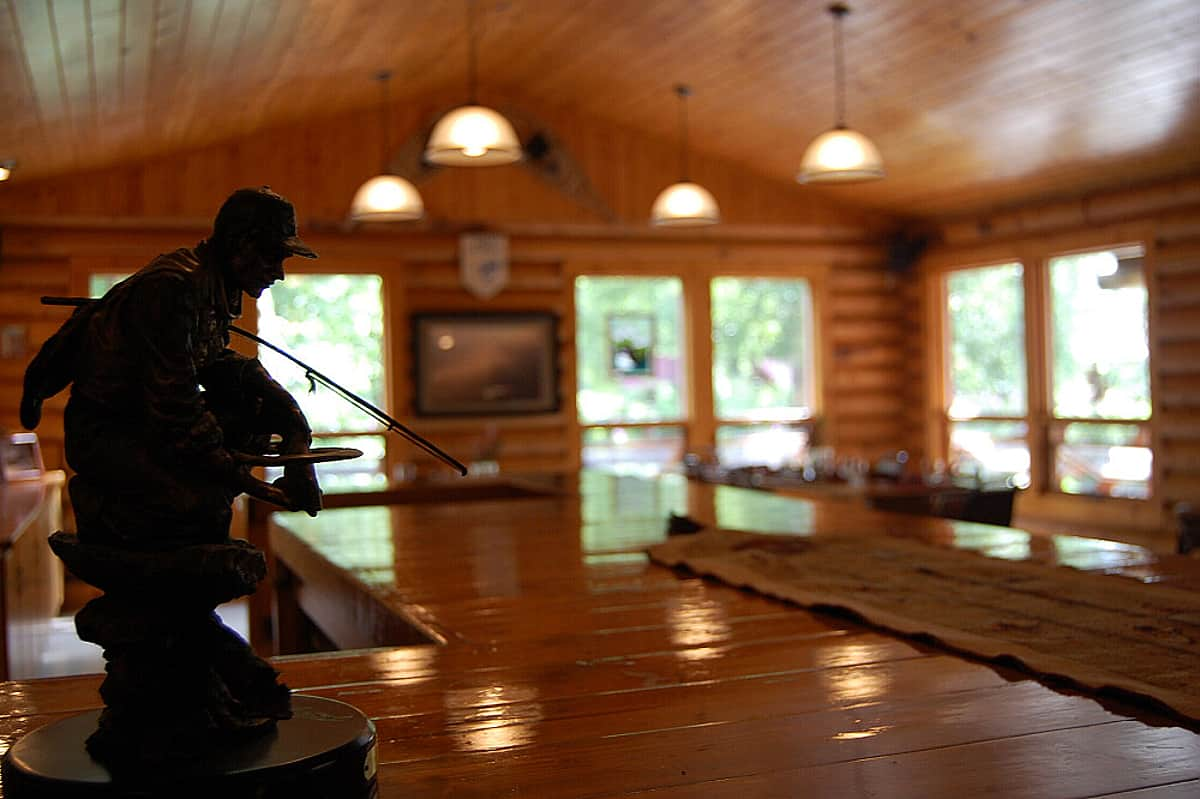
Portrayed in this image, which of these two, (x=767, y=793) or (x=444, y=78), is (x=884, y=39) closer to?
Result: (x=444, y=78)

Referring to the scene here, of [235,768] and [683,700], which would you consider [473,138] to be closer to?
[683,700]

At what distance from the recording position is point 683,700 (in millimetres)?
1694

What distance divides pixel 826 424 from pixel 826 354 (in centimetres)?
62

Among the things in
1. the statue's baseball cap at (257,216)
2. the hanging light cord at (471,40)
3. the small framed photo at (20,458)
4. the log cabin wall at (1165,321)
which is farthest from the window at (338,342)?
the statue's baseball cap at (257,216)

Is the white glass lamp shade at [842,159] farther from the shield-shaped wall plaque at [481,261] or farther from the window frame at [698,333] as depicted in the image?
the window frame at [698,333]

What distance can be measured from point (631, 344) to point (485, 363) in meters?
1.35

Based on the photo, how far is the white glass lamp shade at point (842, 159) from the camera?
6.07m

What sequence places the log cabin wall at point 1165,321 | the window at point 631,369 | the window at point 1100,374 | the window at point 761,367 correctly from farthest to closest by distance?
the window at point 761,367 → the window at point 631,369 → the window at point 1100,374 → the log cabin wall at point 1165,321

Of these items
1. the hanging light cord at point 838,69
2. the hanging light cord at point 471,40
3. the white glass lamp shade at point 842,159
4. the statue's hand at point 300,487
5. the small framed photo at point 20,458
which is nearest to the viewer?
the statue's hand at point 300,487

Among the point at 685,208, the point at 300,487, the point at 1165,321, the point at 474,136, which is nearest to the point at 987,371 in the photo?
the point at 1165,321

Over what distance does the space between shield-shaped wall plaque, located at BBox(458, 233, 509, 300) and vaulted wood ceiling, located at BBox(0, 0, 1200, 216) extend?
3.67 ft

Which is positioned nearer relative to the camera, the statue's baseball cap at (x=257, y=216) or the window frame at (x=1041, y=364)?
the statue's baseball cap at (x=257, y=216)

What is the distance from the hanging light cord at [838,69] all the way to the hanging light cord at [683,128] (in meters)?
1.14

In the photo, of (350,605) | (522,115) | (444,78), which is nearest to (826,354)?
(522,115)
